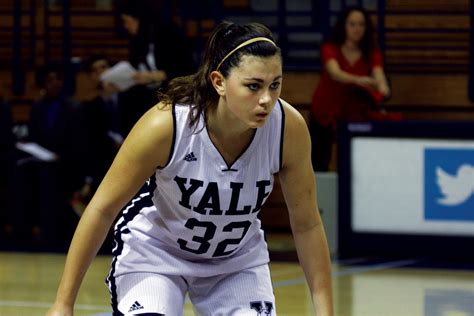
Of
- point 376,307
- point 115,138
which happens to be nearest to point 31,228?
point 115,138

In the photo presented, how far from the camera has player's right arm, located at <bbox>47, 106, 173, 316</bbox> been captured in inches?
152

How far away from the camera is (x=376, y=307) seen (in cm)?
708

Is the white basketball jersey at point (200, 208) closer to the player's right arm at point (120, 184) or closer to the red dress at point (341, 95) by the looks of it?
the player's right arm at point (120, 184)

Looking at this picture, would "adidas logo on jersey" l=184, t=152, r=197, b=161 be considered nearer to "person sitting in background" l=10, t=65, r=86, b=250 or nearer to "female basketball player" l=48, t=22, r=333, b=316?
"female basketball player" l=48, t=22, r=333, b=316

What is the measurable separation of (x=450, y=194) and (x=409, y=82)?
99.9 inches

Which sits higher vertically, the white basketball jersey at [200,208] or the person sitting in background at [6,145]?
the white basketball jersey at [200,208]

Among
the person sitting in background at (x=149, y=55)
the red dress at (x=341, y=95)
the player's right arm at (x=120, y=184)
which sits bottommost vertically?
the red dress at (x=341, y=95)

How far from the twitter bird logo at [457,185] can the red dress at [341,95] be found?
0.97 metres

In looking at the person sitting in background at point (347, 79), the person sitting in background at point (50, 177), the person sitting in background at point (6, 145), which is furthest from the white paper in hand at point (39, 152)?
the person sitting in background at point (347, 79)

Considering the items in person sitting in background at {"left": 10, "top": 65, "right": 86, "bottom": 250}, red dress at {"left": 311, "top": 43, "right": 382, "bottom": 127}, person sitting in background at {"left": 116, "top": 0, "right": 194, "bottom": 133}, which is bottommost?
person sitting in background at {"left": 10, "top": 65, "right": 86, "bottom": 250}

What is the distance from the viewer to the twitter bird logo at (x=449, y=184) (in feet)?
30.2

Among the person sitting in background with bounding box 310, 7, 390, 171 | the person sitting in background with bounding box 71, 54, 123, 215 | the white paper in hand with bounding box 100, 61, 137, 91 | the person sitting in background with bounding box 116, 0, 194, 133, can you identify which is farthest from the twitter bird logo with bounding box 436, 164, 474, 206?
the person sitting in background with bounding box 71, 54, 123, 215

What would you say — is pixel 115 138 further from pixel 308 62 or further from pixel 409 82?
pixel 409 82

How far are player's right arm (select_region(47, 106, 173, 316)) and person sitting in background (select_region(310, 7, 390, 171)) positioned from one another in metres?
5.84
